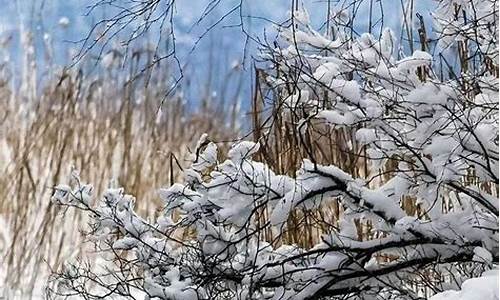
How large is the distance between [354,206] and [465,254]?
20cm

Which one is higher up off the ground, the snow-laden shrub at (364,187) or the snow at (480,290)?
the snow-laden shrub at (364,187)

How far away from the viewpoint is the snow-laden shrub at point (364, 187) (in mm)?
1355

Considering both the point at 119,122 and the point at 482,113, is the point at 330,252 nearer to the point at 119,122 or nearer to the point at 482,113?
the point at 482,113

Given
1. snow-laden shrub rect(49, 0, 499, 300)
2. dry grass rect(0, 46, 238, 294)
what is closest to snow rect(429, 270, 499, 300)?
snow-laden shrub rect(49, 0, 499, 300)

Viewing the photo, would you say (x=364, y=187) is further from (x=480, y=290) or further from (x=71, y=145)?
(x=71, y=145)

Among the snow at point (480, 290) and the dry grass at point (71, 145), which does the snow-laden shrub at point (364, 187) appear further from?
the dry grass at point (71, 145)

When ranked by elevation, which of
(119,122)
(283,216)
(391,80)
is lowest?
(283,216)

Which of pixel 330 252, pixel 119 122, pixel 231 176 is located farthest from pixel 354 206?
pixel 119 122

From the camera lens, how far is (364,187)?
1500mm

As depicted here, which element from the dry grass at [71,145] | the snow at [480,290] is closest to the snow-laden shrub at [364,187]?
the snow at [480,290]

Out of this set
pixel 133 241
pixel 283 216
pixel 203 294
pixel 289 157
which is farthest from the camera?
pixel 289 157

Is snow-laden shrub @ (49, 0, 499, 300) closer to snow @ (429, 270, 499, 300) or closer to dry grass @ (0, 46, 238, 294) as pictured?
snow @ (429, 270, 499, 300)

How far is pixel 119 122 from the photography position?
12.2 feet

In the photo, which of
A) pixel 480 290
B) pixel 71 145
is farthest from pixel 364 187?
pixel 71 145
